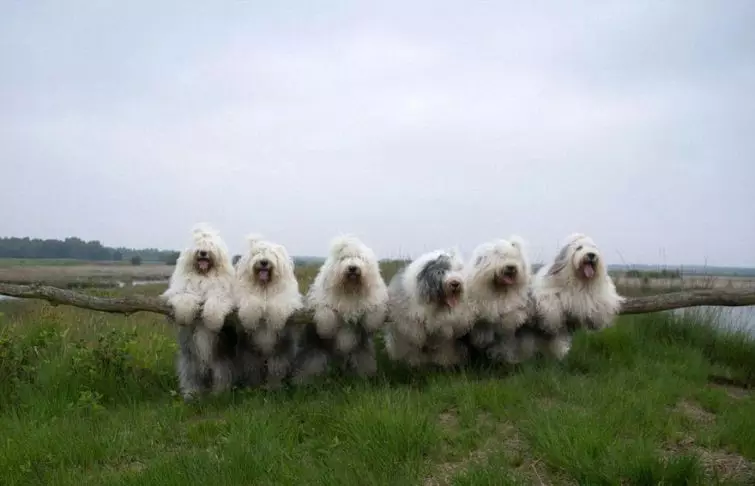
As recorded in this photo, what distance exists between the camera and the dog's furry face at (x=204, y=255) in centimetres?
634

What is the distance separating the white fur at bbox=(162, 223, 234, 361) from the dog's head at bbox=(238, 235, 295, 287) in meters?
0.22

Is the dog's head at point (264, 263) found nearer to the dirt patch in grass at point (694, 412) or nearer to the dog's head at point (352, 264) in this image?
the dog's head at point (352, 264)

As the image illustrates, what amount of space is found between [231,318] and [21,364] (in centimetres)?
250

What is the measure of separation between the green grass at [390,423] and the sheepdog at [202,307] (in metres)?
0.34

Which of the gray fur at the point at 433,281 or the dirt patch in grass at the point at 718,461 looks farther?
the gray fur at the point at 433,281

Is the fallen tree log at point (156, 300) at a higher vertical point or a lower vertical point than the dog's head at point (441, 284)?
lower

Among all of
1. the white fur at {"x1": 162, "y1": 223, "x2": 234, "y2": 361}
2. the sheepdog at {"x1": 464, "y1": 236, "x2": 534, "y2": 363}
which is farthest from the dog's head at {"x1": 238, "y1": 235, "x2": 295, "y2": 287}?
the sheepdog at {"x1": 464, "y1": 236, "x2": 534, "y2": 363}

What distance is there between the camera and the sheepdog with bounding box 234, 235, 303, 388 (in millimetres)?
6234

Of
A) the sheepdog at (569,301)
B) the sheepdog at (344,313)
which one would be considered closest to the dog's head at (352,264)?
the sheepdog at (344,313)

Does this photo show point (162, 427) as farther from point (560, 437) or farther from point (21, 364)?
point (560, 437)

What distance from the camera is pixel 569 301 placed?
21.9ft

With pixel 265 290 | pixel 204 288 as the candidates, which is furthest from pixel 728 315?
pixel 204 288

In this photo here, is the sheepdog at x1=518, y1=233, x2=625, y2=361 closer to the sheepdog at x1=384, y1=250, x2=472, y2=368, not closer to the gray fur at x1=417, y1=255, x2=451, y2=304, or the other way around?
the sheepdog at x1=384, y1=250, x2=472, y2=368

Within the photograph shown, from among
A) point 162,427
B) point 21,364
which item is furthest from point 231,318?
point 21,364
